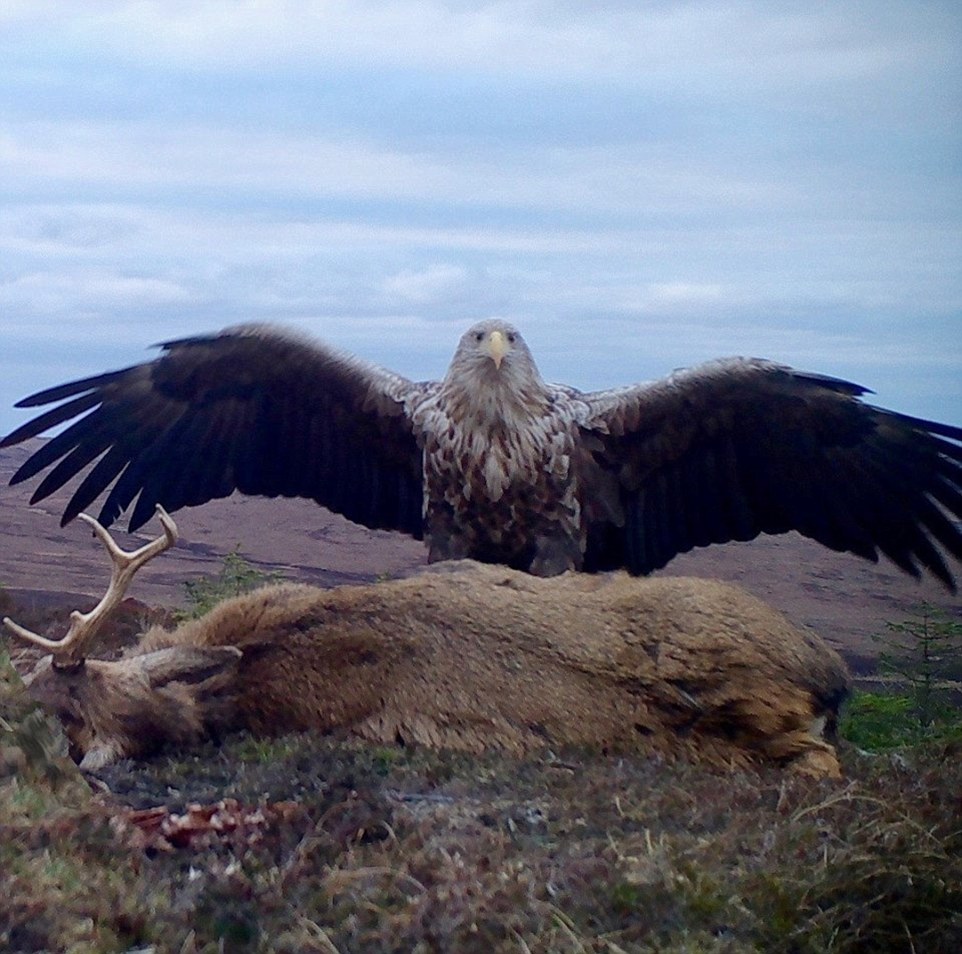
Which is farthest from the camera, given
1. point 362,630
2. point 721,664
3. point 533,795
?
point 362,630

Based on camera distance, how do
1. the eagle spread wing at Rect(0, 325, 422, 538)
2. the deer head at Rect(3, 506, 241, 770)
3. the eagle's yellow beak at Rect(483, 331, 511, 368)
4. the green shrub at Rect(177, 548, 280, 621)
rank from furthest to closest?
the eagle spread wing at Rect(0, 325, 422, 538) → the eagle's yellow beak at Rect(483, 331, 511, 368) → the green shrub at Rect(177, 548, 280, 621) → the deer head at Rect(3, 506, 241, 770)

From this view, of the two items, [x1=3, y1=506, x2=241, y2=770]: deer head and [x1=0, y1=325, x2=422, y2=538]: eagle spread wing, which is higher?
[x1=0, y1=325, x2=422, y2=538]: eagle spread wing

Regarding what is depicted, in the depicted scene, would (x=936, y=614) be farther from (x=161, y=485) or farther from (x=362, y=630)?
(x=161, y=485)

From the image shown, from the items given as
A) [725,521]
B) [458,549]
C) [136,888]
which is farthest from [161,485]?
[136,888]

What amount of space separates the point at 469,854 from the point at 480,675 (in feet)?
3.92

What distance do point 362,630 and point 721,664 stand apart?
3.73 feet

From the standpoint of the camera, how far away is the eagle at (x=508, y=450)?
21.3ft

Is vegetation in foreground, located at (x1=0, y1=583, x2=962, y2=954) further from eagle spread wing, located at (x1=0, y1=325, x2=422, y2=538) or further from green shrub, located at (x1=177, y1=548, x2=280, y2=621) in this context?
eagle spread wing, located at (x1=0, y1=325, x2=422, y2=538)

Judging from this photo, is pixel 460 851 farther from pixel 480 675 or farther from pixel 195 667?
pixel 195 667

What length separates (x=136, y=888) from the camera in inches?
→ 113

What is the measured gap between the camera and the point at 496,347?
6703 mm

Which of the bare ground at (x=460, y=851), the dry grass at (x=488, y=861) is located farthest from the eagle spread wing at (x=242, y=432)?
the dry grass at (x=488, y=861)

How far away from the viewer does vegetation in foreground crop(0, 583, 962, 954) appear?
8.63ft

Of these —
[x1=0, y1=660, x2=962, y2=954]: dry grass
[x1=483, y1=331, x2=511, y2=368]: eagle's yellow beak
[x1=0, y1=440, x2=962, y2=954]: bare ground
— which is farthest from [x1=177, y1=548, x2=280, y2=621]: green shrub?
[x1=0, y1=660, x2=962, y2=954]: dry grass
